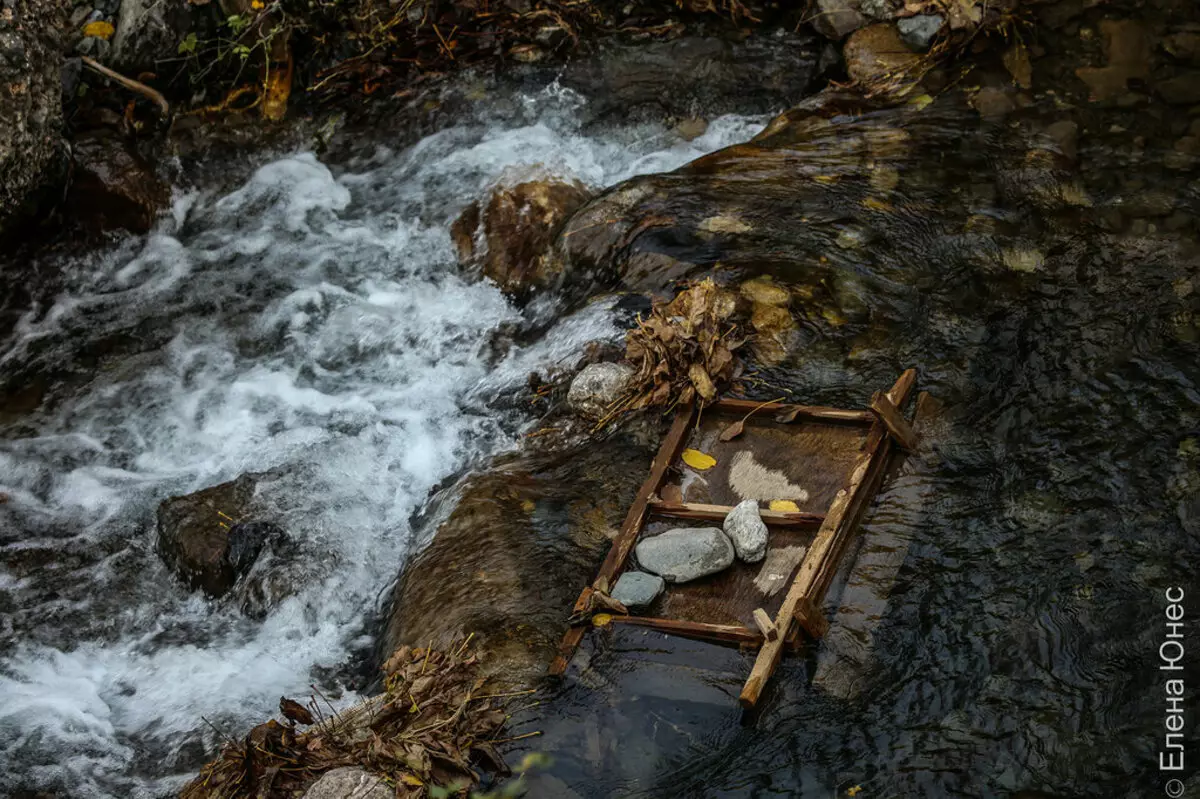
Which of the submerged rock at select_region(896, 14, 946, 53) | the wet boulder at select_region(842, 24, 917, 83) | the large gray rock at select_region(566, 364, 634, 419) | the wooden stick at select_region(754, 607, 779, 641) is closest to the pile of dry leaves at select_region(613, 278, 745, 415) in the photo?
the large gray rock at select_region(566, 364, 634, 419)

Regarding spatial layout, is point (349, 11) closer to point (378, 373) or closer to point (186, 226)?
point (186, 226)

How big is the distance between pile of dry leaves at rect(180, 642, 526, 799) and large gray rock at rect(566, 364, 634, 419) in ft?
5.05

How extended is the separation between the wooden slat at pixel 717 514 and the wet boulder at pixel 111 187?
14.6ft

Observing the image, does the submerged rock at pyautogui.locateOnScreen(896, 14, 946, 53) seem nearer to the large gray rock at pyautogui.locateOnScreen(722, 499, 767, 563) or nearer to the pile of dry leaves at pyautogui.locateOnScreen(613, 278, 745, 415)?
the pile of dry leaves at pyautogui.locateOnScreen(613, 278, 745, 415)

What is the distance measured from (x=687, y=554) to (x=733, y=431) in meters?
0.78

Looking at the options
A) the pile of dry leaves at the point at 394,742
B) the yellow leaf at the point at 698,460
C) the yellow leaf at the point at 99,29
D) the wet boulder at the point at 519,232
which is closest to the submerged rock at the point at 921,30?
the wet boulder at the point at 519,232

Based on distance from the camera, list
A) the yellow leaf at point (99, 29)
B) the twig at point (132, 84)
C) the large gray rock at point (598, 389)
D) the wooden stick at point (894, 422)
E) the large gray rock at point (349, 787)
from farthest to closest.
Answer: the yellow leaf at point (99, 29) < the twig at point (132, 84) < the large gray rock at point (598, 389) < the wooden stick at point (894, 422) < the large gray rock at point (349, 787)

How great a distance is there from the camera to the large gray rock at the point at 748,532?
4.54 meters

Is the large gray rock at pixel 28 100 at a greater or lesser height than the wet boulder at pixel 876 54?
greater

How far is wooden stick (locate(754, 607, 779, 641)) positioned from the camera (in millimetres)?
4137

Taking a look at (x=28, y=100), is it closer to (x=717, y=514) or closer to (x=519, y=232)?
(x=519, y=232)

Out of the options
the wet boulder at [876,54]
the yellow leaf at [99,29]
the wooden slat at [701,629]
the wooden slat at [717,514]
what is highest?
the yellow leaf at [99,29]

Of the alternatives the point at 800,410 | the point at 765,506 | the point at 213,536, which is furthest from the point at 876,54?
the point at 213,536

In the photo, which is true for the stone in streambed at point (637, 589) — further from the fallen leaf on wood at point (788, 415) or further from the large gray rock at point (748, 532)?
the fallen leaf on wood at point (788, 415)
